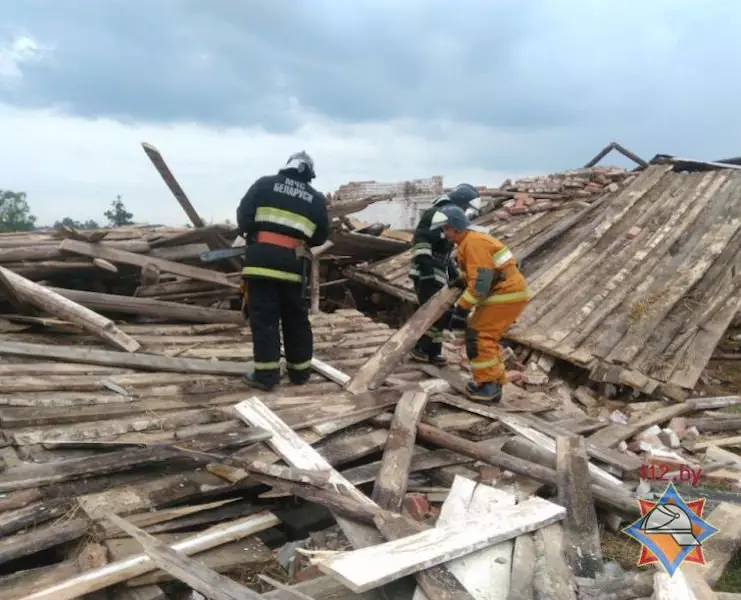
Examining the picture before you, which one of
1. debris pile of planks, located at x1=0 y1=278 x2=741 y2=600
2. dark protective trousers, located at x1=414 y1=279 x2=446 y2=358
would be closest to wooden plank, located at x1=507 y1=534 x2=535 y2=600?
debris pile of planks, located at x1=0 y1=278 x2=741 y2=600

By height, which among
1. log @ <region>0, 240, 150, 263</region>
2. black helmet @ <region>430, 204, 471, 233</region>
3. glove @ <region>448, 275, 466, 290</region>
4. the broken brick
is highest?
black helmet @ <region>430, 204, 471, 233</region>

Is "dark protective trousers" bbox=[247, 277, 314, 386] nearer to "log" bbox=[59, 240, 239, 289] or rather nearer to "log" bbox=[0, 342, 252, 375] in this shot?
"log" bbox=[0, 342, 252, 375]

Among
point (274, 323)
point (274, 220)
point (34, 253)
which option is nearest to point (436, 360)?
point (274, 323)

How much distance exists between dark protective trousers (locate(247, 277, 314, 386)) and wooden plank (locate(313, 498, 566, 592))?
8.20 feet

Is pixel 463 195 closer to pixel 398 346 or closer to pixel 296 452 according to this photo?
pixel 398 346

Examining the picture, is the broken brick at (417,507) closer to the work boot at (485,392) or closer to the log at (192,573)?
the log at (192,573)

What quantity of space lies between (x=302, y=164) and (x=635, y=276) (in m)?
5.60

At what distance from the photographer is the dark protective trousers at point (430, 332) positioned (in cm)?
640

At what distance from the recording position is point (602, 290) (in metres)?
8.32

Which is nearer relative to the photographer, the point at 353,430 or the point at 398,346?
the point at 353,430

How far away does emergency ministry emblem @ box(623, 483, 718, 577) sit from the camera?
2346mm

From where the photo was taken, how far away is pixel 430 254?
254 inches

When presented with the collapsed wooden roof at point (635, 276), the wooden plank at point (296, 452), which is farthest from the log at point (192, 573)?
the collapsed wooden roof at point (635, 276)

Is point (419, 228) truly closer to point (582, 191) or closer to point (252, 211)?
point (252, 211)
